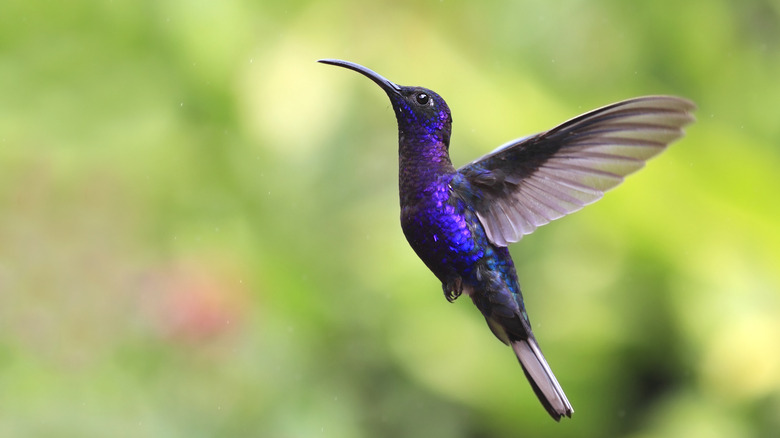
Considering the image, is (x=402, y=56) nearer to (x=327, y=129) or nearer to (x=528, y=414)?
(x=327, y=129)

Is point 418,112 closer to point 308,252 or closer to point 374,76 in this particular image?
point 374,76

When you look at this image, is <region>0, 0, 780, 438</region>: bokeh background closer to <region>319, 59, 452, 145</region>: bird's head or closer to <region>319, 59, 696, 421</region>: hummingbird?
<region>319, 59, 696, 421</region>: hummingbird

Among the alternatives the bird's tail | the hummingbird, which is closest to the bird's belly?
the hummingbird

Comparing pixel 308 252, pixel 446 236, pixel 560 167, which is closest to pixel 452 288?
pixel 446 236

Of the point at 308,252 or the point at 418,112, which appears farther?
the point at 308,252

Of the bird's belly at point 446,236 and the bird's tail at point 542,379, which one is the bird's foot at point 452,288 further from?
the bird's tail at point 542,379

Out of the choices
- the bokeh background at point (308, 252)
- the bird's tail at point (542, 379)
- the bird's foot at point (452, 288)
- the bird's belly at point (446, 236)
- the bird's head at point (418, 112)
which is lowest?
the bokeh background at point (308, 252)

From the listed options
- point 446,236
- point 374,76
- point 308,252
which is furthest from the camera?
point 308,252

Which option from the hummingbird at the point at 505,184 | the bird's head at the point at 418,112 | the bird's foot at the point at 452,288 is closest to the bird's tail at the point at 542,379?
the hummingbird at the point at 505,184
